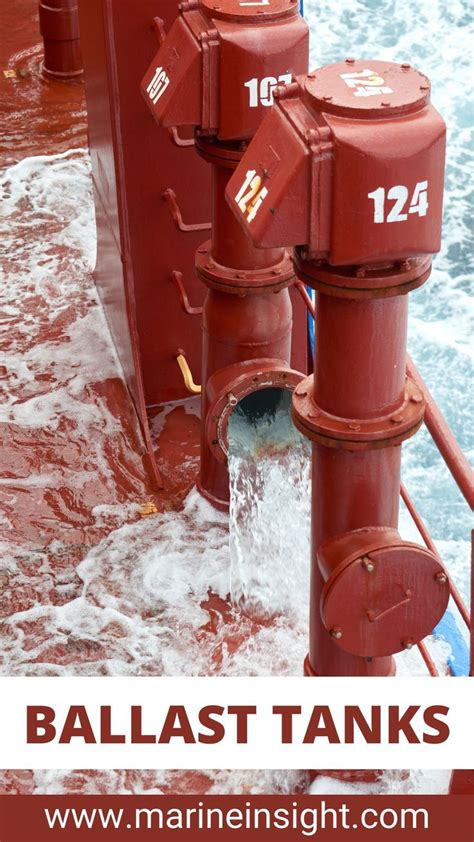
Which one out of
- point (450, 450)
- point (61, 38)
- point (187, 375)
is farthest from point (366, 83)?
point (61, 38)

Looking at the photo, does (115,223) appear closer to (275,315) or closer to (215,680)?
(275,315)

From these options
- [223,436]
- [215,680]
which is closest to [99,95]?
[223,436]

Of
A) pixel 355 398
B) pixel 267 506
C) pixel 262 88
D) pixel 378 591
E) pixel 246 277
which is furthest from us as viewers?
pixel 267 506

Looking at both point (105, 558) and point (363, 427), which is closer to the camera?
point (363, 427)

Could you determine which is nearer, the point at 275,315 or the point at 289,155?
the point at 289,155

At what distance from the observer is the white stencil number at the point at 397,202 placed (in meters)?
2.13

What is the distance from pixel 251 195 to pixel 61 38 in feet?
15.7

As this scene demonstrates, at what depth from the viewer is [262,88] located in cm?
301

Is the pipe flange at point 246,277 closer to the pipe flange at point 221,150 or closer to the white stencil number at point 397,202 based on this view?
the pipe flange at point 221,150

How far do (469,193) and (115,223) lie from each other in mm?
5999

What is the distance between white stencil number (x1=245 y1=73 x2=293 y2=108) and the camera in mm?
3006

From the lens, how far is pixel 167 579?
143 inches

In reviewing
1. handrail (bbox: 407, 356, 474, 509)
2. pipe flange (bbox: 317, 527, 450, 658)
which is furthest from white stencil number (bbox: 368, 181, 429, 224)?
pipe flange (bbox: 317, 527, 450, 658)

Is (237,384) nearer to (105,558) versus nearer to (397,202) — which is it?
(105,558)
